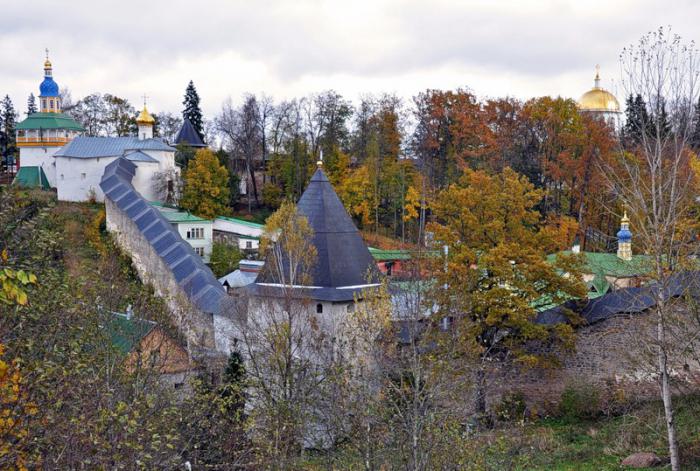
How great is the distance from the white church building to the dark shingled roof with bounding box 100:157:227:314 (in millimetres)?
1819

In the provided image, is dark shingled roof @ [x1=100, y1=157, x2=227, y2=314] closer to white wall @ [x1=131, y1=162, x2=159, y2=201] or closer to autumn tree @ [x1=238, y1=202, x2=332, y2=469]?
white wall @ [x1=131, y1=162, x2=159, y2=201]

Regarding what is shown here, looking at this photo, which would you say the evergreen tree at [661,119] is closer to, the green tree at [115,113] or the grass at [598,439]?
the grass at [598,439]

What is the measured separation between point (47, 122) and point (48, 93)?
2.58 meters

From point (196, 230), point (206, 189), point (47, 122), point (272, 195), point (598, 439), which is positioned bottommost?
point (598, 439)

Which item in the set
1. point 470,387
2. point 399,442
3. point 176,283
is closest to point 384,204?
point 176,283

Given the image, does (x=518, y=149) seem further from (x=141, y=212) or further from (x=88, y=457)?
(x=88, y=457)

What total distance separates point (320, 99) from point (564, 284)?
29918 mm

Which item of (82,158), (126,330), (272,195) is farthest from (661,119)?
(82,158)

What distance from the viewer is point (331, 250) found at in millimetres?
20234

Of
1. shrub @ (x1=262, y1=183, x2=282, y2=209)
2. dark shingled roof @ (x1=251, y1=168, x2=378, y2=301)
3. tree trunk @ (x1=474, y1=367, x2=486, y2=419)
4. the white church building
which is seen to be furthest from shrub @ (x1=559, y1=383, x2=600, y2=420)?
shrub @ (x1=262, y1=183, x2=282, y2=209)

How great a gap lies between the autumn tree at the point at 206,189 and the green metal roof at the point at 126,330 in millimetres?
20641

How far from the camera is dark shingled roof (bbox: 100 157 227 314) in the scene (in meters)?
23.6

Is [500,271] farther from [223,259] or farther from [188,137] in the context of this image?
[188,137]

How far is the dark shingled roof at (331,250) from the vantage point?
1973 cm
